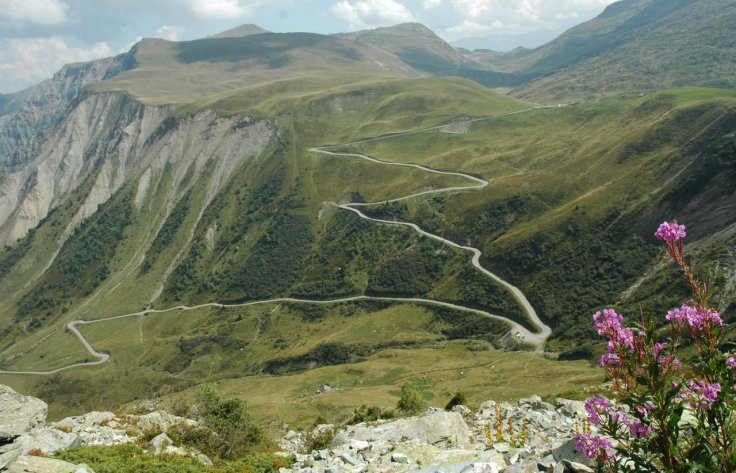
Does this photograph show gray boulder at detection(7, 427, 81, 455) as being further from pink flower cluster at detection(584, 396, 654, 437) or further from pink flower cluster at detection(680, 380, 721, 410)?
pink flower cluster at detection(680, 380, 721, 410)

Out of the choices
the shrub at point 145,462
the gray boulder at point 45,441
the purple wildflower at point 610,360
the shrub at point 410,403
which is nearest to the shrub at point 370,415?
the shrub at point 410,403

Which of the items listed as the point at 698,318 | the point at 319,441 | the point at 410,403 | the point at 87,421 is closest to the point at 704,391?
the point at 698,318

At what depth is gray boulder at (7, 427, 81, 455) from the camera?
2633cm

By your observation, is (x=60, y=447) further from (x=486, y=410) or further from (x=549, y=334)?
(x=549, y=334)

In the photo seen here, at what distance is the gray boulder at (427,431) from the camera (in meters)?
29.3

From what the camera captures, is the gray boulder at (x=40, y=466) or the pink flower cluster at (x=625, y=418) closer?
the pink flower cluster at (x=625, y=418)

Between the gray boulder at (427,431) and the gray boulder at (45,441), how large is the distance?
49.4 ft

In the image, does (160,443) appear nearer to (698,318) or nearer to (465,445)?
(465,445)

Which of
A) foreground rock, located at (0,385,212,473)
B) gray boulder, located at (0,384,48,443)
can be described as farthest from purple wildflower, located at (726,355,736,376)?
gray boulder, located at (0,384,48,443)

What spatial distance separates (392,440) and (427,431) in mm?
2407

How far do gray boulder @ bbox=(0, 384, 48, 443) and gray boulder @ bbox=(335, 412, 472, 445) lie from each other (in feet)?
62.0

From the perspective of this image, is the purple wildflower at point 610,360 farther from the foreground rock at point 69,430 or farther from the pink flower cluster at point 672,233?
the foreground rock at point 69,430

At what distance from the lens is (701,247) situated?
11494 cm

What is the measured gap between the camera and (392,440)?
2912cm
